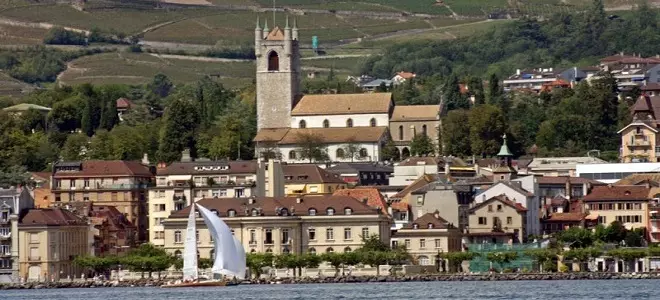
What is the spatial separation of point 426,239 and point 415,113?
1542 inches

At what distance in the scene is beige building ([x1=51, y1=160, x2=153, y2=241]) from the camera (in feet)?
398

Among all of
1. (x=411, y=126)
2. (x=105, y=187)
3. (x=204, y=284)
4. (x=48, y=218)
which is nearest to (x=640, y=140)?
(x=411, y=126)

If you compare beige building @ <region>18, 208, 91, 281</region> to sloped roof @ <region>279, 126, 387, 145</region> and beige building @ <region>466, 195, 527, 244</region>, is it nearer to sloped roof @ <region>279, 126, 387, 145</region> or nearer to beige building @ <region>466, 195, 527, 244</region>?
beige building @ <region>466, 195, 527, 244</region>

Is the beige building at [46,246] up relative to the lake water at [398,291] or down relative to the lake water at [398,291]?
up

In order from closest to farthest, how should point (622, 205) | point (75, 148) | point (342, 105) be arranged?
point (622, 205), point (75, 148), point (342, 105)

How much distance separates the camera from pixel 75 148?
142 meters

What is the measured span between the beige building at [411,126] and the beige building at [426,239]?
36092 millimetres

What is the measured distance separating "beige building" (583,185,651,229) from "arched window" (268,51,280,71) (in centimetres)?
3420

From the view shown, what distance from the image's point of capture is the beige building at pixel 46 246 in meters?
107

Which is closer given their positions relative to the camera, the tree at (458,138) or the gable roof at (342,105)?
the tree at (458,138)

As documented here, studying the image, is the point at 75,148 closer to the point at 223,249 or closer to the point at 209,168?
the point at 209,168

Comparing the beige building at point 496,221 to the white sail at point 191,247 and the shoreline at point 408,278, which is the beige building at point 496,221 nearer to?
the shoreline at point 408,278

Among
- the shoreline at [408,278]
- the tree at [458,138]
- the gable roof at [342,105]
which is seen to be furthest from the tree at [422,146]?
the shoreline at [408,278]

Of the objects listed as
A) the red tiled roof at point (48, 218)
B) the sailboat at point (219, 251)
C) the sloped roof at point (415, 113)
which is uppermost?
the sloped roof at point (415, 113)
